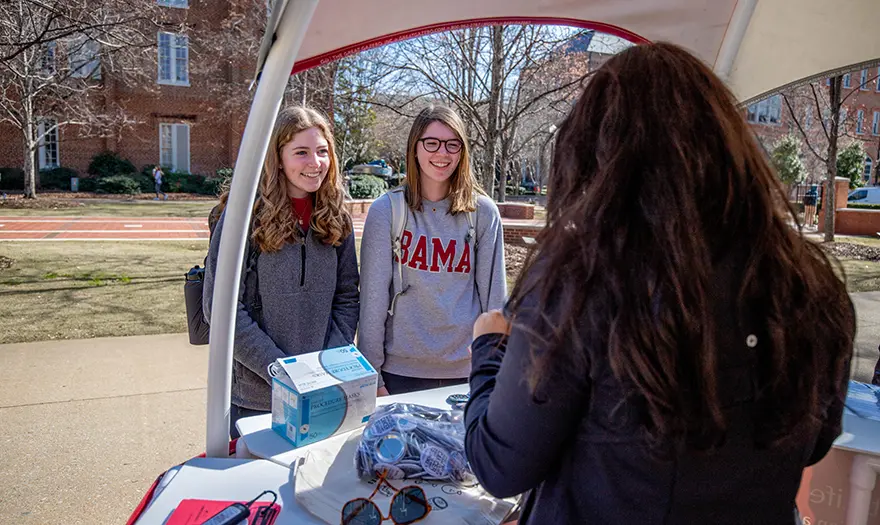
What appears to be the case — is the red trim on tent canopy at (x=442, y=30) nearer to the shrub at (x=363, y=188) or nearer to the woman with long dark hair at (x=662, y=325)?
the woman with long dark hair at (x=662, y=325)

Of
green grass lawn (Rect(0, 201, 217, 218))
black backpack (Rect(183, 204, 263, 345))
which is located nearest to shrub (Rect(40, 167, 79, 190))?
green grass lawn (Rect(0, 201, 217, 218))

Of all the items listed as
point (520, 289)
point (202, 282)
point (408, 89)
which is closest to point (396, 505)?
point (520, 289)

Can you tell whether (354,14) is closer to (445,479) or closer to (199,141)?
(445,479)

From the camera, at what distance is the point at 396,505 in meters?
1.47

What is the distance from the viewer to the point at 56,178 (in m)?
25.6

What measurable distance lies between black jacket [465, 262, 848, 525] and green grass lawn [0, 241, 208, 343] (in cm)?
627

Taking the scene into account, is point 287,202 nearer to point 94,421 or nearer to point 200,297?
point 200,297

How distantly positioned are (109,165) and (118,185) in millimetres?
2398

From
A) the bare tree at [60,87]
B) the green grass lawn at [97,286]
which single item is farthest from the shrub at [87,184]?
the green grass lawn at [97,286]

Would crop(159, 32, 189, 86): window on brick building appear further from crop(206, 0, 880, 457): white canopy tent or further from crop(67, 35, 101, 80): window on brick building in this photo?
crop(206, 0, 880, 457): white canopy tent

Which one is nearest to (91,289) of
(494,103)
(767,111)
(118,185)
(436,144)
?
(494,103)

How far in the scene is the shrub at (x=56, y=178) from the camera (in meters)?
25.5

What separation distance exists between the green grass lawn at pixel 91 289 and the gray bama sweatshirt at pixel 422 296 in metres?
4.71

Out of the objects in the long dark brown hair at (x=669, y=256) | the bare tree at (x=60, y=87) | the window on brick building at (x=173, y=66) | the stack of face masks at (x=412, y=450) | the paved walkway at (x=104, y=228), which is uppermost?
the window on brick building at (x=173, y=66)
